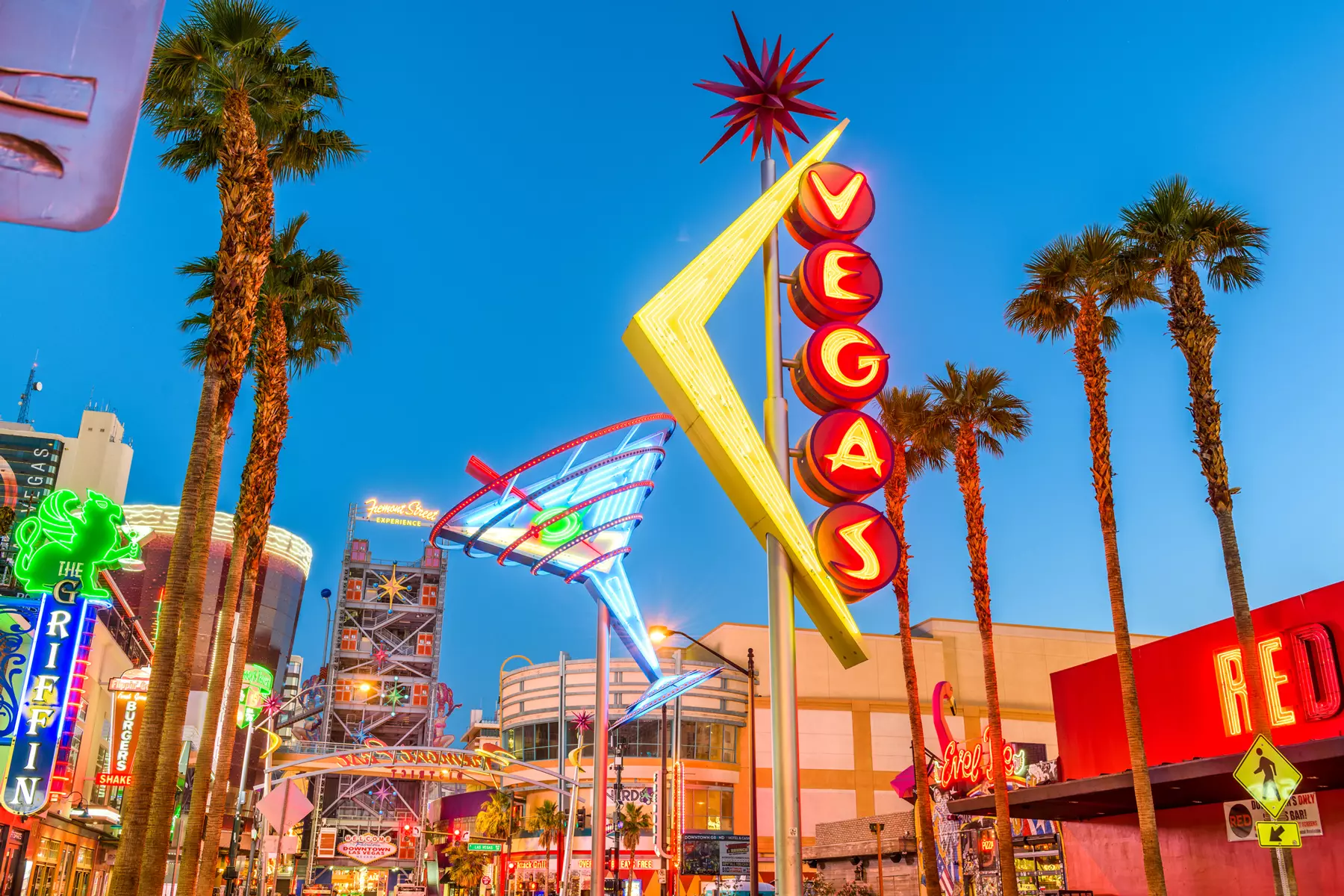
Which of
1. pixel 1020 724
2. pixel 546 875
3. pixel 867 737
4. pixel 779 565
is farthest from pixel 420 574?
pixel 779 565

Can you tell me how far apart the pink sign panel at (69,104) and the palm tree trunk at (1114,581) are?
2257 cm

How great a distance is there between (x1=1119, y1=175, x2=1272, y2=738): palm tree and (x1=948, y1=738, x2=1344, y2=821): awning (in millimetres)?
1976

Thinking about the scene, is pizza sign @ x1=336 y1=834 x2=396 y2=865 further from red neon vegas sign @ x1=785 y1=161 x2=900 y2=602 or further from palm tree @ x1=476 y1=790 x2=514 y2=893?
red neon vegas sign @ x1=785 y1=161 x2=900 y2=602

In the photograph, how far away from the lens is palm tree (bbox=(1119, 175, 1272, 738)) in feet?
75.5

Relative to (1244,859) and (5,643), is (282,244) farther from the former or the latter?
(1244,859)

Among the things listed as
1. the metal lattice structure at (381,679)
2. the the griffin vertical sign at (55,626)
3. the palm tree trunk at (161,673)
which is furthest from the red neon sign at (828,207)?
the metal lattice structure at (381,679)

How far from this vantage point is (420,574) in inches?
5010

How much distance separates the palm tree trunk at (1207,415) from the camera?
21.8m

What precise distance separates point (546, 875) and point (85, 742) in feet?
162

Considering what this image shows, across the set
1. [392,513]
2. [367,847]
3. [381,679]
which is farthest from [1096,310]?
[392,513]

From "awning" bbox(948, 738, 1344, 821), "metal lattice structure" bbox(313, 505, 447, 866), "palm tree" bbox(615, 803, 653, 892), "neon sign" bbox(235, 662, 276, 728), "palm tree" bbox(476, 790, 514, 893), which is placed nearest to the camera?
"awning" bbox(948, 738, 1344, 821)

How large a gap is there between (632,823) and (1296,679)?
2171 inches

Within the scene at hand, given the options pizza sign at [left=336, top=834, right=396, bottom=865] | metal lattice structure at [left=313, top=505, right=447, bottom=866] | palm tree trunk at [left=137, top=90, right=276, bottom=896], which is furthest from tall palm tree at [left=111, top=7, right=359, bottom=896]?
metal lattice structure at [left=313, top=505, right=447, bottom=866]

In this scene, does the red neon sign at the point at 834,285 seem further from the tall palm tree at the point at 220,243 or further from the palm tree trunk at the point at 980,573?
the palm tree trunk at the point at 980,573
